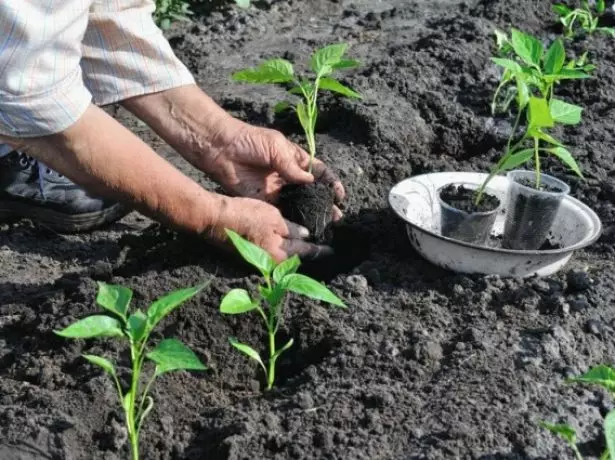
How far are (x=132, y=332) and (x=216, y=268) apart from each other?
30.1 inches

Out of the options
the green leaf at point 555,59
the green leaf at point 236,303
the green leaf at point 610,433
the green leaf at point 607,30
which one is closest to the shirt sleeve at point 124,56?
the green leaf at point 236,303

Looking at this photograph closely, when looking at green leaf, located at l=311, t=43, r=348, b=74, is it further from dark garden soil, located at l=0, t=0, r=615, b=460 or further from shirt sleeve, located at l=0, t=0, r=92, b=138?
shirt sleeve, located at l=0, t=0, r=92, b=138

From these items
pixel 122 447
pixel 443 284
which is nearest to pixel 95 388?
pixel 122 447

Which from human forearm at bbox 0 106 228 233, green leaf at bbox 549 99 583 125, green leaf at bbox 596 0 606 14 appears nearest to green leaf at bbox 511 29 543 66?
green leaf at bbox 549 99 583 125

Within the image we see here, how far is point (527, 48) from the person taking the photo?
279 centimetres

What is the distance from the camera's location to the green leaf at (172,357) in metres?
1.87

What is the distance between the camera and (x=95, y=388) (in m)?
2.18

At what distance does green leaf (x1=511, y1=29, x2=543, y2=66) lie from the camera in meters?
2.77

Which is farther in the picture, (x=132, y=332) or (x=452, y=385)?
(x=452, y=385)

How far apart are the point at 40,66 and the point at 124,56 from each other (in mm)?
654

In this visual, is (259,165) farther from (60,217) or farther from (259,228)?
(60,217)

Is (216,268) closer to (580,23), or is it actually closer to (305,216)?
(305,216)

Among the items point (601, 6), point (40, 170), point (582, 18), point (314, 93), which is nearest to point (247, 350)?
point (314, 93)

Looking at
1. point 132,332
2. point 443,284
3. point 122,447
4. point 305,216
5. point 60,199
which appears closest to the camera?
point 132,332
